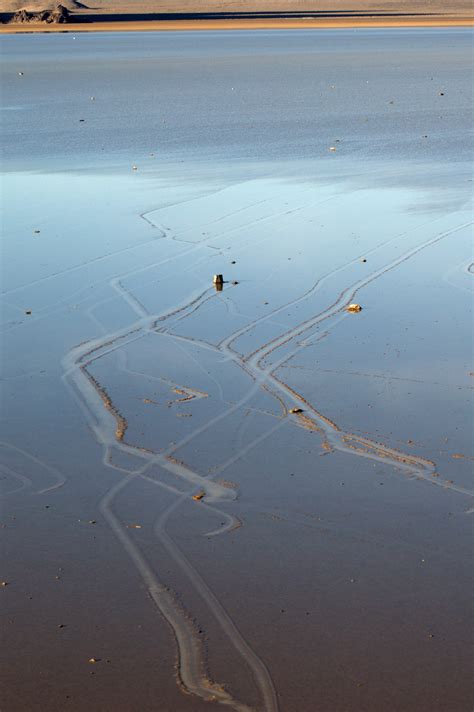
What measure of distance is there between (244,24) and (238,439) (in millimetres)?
100057

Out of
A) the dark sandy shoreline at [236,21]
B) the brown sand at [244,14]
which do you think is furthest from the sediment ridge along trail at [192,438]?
the brown sand at [244,14]

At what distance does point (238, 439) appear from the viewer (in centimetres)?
759

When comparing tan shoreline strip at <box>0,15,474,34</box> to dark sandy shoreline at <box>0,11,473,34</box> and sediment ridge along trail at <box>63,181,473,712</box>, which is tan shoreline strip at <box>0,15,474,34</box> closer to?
dark sandy shoreline at <box>0,11,473,34</box>

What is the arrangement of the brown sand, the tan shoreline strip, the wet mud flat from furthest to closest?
1. the brown sand
2. the tan shoreline strip
3. the wet mud flat

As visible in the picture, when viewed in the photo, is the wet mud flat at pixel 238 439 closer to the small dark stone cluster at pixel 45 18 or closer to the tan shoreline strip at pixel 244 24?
the tan shoreline strip at pixel 244 24

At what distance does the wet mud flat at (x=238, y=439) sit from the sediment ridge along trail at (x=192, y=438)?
0.7 inches

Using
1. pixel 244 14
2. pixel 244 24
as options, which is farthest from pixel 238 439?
pixel 244 14

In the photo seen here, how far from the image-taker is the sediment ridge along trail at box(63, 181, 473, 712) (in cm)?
510

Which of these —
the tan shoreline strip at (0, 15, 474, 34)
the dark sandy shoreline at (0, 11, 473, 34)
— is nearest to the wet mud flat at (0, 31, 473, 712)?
the tan shoreline strip at (0, 15, 474, 34)

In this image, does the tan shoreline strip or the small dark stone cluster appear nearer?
the tan shoreline strip

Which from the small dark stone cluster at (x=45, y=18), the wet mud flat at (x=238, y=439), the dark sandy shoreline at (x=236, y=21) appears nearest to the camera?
the wet mud flat at (x=238, y=439)

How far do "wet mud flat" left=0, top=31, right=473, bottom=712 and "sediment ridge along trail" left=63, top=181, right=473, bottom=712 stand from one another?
18 mm

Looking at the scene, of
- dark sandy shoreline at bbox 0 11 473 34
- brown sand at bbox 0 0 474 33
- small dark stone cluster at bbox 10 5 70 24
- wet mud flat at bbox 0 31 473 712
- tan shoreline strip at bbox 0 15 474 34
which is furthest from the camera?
small dark stone cluster at bbox 10 5 70 24

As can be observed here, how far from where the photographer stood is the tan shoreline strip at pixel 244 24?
312ft
